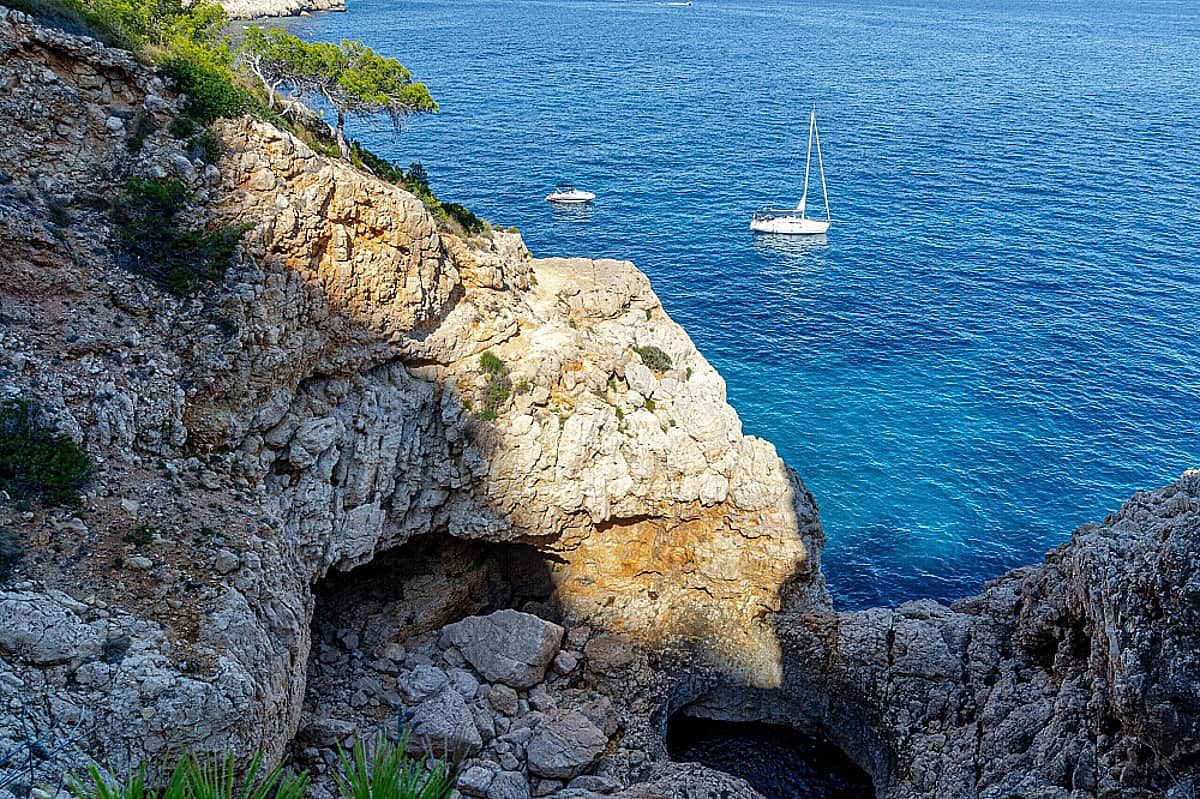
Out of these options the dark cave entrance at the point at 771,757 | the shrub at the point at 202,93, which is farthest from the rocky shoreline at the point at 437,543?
the shrub at the point at 202,93

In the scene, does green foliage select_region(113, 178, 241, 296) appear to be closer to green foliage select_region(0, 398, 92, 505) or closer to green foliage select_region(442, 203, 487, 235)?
green foliage select_region(0, 398, 92, 505)

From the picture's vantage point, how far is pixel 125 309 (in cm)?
2298

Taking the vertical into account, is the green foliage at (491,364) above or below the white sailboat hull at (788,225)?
above

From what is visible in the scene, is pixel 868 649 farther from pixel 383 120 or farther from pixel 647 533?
pixel 383 120

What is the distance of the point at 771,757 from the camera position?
104 ft

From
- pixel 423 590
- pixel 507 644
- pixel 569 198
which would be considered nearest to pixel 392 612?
pixel 423 590

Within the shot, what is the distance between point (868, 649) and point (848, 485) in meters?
16.4

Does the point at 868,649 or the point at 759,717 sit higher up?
the point at 868,649

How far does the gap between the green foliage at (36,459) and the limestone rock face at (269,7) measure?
468ft

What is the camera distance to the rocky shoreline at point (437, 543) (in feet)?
62.2

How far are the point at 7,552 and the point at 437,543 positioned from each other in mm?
16212

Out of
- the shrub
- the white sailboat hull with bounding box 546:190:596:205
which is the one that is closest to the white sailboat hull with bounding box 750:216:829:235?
A: the white sailboat hull with bounding box 546:190:596:205

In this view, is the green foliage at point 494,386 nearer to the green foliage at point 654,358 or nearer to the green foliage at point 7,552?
the green foliage at point 654,358

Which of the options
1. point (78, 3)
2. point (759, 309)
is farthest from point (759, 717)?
point (759, 309)
